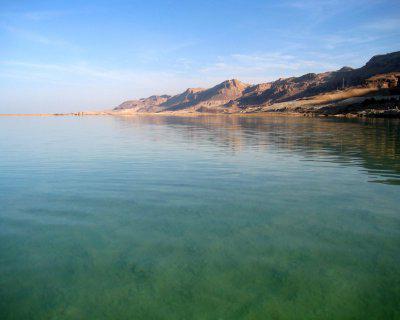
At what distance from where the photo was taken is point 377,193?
1356cm

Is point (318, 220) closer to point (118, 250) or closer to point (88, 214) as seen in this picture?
point (118, 250)

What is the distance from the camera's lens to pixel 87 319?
5.75 metres

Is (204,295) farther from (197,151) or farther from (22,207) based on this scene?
(197,151)

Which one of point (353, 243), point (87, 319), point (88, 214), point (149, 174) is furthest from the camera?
point (149, 174)

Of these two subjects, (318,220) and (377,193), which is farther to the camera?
(377,193)

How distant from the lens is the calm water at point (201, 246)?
6.13 metres

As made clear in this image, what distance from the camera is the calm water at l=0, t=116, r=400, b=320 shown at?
6.13 m

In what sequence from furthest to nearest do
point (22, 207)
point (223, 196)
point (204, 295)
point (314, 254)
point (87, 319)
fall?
1. point (223, 196)
2. point (22, 207)
3. point (314, 254)
4. point (204, 295)
5. point (87, 319)

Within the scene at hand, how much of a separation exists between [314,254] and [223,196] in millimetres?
5580

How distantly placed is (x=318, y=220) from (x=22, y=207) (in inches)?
398

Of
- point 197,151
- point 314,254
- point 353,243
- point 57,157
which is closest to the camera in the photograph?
point 314,254

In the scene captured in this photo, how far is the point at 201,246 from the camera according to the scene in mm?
8523

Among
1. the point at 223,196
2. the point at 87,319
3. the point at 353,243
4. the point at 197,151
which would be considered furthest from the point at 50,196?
the point at 197,151

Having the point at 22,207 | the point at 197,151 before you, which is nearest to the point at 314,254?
the point at 22,207
